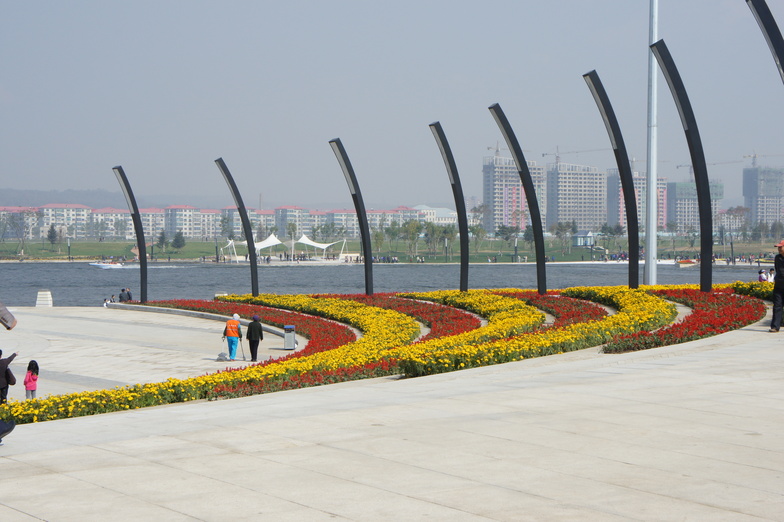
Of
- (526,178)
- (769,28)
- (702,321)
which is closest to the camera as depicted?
(702,321)

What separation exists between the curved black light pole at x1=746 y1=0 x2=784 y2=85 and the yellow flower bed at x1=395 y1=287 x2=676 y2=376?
5316 millimetres

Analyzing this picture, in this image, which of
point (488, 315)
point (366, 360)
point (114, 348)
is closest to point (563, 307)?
point (488, 315)

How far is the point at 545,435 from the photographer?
753 centimetres

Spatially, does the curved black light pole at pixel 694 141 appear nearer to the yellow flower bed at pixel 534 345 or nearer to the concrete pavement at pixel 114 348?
the yellow flower bed at pixel 534 345

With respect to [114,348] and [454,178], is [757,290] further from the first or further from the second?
[114,348]

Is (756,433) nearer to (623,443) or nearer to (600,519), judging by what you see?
(623,443)

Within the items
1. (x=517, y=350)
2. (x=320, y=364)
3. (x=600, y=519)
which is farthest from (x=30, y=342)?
(x=600, y=519)

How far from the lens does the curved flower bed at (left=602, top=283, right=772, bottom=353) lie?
13500 millimetres

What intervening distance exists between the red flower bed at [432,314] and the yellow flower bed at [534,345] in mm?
3533

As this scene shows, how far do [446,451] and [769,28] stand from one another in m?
12.9

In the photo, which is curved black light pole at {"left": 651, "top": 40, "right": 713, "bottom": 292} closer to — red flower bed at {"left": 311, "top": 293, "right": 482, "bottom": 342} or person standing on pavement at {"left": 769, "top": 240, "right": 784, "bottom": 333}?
person standing on pavement at {"left": 769, "top": 240, "right": 784, "bottom": 333}

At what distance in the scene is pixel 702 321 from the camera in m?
15.2

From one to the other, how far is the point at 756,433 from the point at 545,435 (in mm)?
1901

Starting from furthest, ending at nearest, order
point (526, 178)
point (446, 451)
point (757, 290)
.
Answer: point (526, 178) < point (757, 290) < point (446, 451)
